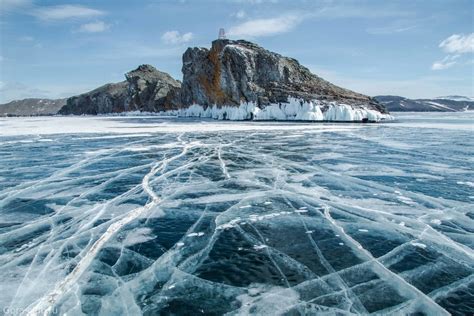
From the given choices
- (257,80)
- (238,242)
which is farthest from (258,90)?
(238,242)

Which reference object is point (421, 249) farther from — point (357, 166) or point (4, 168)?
point (4, 168)

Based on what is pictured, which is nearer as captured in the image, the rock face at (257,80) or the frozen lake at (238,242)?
the frozen lake at (238,242)

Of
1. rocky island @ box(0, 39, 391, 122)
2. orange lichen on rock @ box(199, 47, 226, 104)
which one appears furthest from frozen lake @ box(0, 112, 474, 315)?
orange lichen on rock @ box(199, 47, 226, 104)

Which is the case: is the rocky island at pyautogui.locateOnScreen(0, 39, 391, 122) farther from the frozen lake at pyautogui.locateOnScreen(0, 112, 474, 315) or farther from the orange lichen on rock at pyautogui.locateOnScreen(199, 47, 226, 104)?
the frozen lake at pyautogui.locateOnScreen(0, 112, 474, 315)

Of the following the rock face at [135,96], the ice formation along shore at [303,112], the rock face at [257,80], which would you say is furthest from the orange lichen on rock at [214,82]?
the rock face at [135,96]

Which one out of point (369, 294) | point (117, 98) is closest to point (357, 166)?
point (369, 294)

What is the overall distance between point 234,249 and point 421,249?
309 centimetres

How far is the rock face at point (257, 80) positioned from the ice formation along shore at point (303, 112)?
1.62 metres

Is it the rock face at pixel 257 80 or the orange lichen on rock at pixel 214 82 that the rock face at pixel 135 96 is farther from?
the rock face at pixel 257 80

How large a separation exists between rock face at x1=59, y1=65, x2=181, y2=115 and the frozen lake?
10747 centimetres

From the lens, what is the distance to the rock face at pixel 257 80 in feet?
195

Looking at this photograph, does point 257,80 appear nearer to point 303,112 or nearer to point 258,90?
point 258,90

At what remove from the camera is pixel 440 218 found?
22.5 ft

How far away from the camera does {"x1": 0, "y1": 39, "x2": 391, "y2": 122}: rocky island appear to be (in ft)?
175
